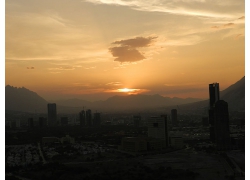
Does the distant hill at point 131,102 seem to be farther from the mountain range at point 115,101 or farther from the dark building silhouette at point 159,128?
the dark building silhouette at point 159,128

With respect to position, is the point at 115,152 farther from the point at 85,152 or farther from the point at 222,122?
the point at 222,122

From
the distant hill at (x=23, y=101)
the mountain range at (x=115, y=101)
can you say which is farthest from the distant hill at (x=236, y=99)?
the distant hill at (x=23, y=101)

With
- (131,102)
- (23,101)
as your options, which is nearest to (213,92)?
(23,101)

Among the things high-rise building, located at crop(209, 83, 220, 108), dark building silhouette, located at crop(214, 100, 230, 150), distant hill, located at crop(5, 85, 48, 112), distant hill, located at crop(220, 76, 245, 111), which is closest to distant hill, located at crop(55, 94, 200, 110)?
distant hill, located at crop(5, 85, 48, 112)

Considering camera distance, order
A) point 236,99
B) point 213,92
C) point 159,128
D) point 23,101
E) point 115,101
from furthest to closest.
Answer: point 115,101, point 23,101, point 236,99, point 213,92, point 159,128

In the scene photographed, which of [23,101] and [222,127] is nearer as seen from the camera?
[222,127]

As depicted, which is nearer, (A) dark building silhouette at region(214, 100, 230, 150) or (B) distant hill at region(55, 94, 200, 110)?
(A) dark building silhouette at region(214, 100, 230, 150)

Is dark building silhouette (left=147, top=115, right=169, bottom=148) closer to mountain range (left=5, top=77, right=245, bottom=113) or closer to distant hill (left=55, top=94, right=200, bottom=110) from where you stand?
mountain range (left=5, top=77, right=245, bottom=113)

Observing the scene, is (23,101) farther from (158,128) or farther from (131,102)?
(158,128)
